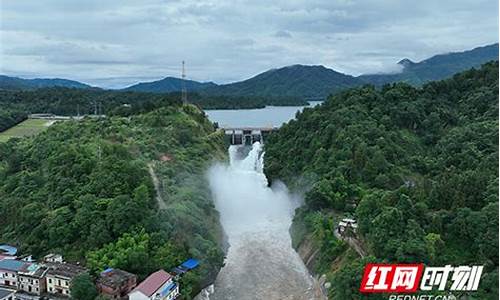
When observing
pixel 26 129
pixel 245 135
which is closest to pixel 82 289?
pixel 26 129

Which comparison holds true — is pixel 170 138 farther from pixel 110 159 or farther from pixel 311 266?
pixel 311 266

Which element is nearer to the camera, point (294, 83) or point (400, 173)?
point (400, 173)

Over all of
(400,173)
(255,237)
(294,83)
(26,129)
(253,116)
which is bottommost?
(255,237)

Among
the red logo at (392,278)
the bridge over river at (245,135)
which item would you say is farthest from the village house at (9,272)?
the bridge over river at (245,135)

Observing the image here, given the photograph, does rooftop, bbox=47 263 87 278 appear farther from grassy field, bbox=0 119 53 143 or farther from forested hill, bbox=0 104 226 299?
Answer: grassy field, bbox=0 119 53 143

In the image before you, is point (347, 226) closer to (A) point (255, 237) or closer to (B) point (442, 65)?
(A) point (255, 237)

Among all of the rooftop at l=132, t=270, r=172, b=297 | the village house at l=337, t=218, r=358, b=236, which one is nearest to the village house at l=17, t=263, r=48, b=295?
the rooftop at l=132, t=270, r=172, b=297

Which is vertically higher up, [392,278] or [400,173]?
[400,173]
